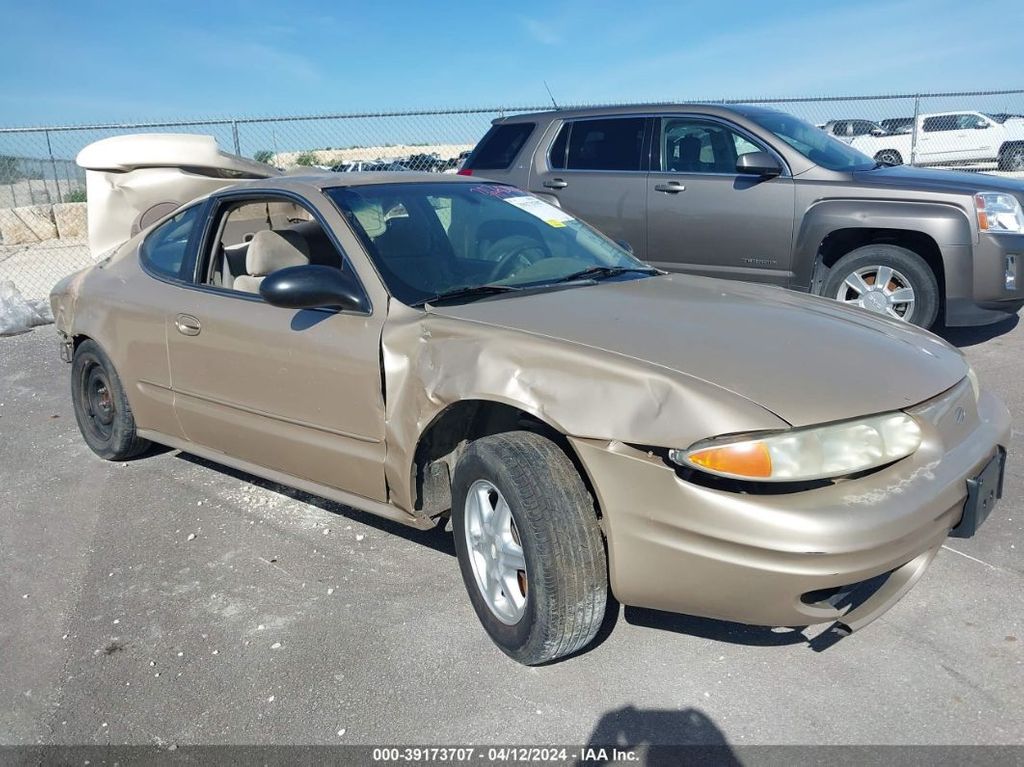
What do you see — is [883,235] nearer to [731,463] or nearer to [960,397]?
[960,397]

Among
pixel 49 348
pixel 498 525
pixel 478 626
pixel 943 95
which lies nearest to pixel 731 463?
pixel 498 525

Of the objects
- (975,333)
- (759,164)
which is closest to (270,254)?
(759,164)

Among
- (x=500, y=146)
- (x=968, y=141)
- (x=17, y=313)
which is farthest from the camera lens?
(x=968, y=141)

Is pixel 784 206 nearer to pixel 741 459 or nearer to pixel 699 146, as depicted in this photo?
pixel 699 146

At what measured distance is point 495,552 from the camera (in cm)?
278

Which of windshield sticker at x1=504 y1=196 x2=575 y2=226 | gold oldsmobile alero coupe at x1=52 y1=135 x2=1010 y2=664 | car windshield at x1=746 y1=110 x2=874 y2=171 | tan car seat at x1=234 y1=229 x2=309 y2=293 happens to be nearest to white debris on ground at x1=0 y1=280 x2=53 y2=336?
gold oldsmobile alero coupe at x1=52 y1=135 x2=1010 y2=664

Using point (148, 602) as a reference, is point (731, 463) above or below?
above

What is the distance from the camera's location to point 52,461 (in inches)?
196

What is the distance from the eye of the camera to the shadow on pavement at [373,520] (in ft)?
12.0

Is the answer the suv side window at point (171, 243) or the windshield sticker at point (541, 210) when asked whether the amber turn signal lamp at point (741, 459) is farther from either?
the suv side window at point (171, 243)

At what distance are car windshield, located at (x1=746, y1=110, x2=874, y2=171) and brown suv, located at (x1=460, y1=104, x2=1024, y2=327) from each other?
0.02 m

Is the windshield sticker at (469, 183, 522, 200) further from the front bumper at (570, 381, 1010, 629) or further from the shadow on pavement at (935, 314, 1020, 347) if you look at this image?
the shadow on pavement at (935, 314, 1020, 347)

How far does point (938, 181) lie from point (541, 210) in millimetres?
3475

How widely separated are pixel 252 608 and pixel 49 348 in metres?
5.98
